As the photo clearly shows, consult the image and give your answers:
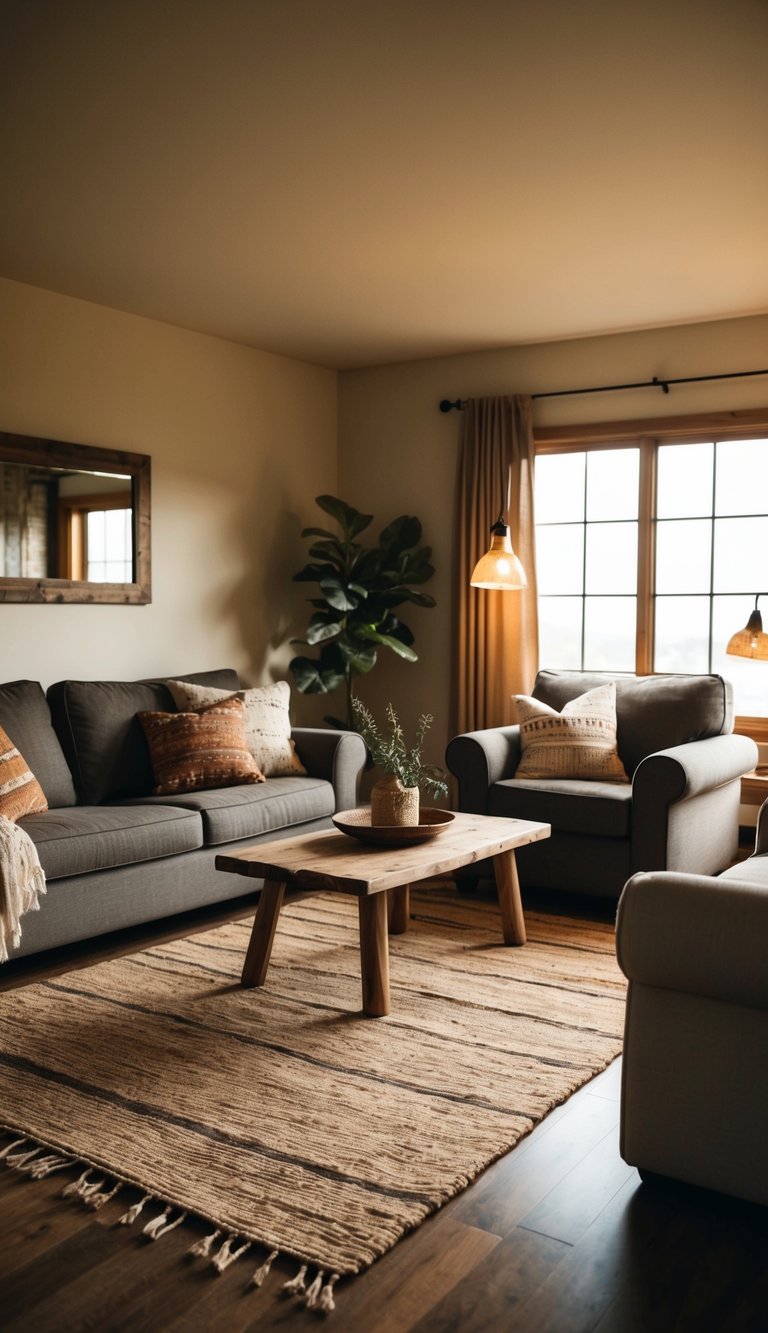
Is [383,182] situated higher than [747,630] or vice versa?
[383,182]

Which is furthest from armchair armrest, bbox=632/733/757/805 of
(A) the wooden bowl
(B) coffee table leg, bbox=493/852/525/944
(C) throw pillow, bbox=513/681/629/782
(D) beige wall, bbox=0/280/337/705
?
(D) beige wall, bbox=0/280/337/705

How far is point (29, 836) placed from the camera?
11.5ft

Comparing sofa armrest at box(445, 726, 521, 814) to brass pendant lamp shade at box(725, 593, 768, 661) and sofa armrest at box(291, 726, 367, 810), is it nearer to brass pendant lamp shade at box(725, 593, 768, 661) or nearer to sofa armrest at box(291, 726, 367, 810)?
sofa armrest at box(291, 726, 367, 810)

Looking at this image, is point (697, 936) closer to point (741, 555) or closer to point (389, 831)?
point (389, 831)

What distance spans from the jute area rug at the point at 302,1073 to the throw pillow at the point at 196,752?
73 centimetres

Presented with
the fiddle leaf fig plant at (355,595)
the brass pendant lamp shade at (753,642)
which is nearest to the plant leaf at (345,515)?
the fiddle leaf fig plant at (355,595)

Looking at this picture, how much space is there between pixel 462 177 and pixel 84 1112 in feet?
9.73

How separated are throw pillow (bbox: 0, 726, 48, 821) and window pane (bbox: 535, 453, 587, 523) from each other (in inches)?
126

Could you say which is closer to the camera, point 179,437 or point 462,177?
point 462,177

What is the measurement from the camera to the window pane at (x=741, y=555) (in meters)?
5.36

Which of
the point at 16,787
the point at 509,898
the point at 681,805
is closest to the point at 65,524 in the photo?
the point at 16,787

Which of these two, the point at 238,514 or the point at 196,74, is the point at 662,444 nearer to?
the point at 238,514

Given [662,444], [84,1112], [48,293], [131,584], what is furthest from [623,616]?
[84,1112]

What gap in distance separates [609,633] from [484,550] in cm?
81
